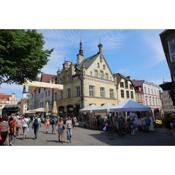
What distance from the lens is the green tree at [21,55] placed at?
42.0ft

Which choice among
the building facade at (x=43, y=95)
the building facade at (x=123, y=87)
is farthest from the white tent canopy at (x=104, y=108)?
the building facade at (x=43, y=95)

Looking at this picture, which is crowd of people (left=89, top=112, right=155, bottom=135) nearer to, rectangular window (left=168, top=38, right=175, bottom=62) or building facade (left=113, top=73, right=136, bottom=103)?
rectangular window (left=168, top=38, right=175, bottom=62)

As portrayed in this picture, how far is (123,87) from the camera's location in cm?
3450

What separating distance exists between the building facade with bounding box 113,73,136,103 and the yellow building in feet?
2.48

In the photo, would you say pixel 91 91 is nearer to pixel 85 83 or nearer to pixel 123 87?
pixel 85 83

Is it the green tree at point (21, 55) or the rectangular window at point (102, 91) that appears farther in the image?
the rectangular window at point (102, 91)

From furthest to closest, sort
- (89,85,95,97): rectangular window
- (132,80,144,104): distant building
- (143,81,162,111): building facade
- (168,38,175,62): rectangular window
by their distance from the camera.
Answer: (143,81,162,111): building facade
(132,80,144,104): distant building
(89,85,95,97): rectangular window
(168,38,175,62): rectangular window

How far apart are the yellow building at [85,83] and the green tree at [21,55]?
1433 centimetres

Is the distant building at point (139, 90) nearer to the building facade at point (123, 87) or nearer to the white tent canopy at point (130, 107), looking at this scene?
the building facade at point (123, 87)

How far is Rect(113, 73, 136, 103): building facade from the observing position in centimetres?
3391

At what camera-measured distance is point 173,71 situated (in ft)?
50.8

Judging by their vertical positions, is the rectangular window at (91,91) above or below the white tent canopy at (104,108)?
above

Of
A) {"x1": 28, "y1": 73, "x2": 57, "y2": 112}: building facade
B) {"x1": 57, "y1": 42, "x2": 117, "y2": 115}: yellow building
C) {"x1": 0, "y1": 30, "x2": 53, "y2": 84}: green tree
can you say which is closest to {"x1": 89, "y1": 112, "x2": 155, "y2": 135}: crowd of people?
{"x1": 0, "y1": 30, "x2": 53, "y2": 84}: green tree

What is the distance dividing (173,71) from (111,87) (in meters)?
17.9
